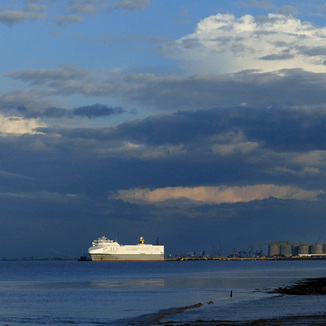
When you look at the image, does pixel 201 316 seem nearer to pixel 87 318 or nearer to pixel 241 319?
pixel 241 319

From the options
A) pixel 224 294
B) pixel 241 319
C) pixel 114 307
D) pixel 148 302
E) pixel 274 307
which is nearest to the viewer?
pixel 241 319

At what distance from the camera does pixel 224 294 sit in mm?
97438

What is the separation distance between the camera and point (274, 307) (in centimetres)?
7131

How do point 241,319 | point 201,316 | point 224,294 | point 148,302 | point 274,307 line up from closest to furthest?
point 241,319 < point 201,316 < point 274,307 < point 148,302 < point 224,294

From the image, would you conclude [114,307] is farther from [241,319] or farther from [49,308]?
[241,319]

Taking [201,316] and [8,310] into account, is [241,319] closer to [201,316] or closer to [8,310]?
[201,316]

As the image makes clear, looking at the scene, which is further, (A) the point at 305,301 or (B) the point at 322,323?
(A) the point at 305,301

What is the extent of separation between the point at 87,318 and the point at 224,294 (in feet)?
118

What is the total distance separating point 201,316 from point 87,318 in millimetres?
11774

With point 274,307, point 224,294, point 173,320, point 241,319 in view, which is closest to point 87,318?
point 173,320

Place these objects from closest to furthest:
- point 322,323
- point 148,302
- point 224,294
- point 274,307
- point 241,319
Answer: point 322,323
point 241,319
point 274,307
point 148,302
point 224,294

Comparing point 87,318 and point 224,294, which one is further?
point 224,294

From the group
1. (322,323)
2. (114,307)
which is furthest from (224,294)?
(322,323)

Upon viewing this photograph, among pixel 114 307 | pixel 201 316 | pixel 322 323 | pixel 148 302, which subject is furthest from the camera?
pixel 148 302
